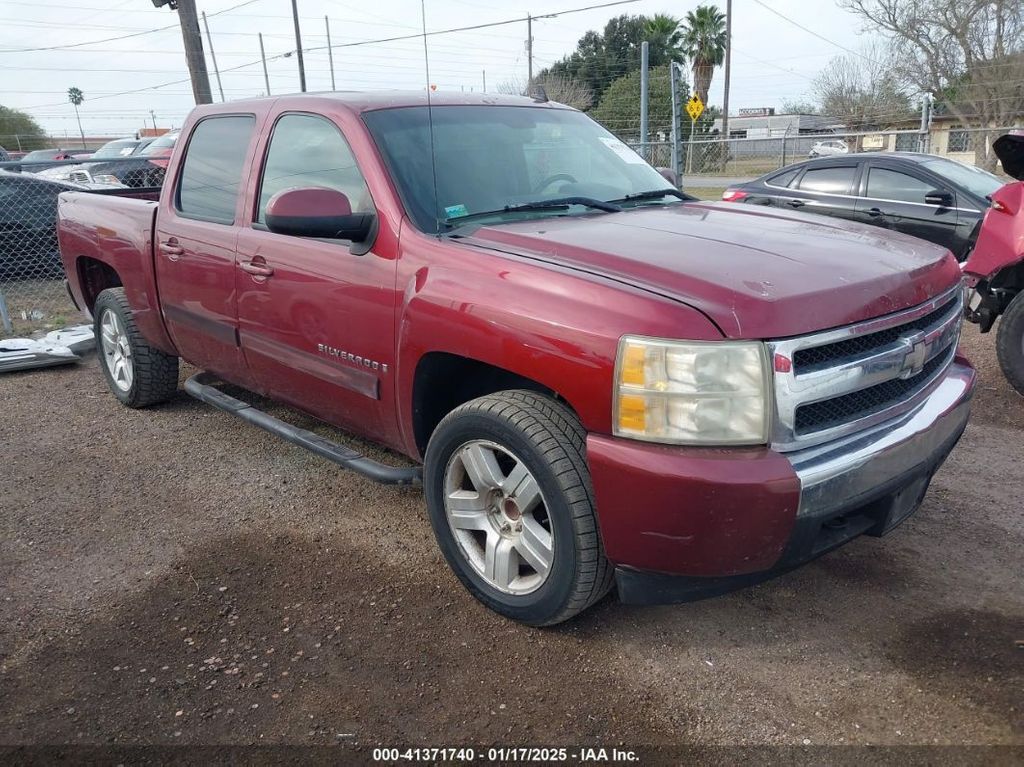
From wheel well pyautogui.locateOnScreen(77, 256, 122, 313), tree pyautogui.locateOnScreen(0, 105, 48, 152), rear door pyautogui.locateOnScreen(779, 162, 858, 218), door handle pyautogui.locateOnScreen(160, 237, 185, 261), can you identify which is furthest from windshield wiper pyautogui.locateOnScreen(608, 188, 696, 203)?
tree pyautogui.locateOnScreen(0, 105, 48, 152)

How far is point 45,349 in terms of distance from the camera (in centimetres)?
679

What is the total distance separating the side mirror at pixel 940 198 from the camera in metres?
7.40

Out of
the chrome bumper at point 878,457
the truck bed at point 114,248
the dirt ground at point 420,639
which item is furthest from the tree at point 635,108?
the chrome bumper at point 878,457

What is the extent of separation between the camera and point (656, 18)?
4175 centimetres

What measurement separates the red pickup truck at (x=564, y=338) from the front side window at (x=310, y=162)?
1 cm

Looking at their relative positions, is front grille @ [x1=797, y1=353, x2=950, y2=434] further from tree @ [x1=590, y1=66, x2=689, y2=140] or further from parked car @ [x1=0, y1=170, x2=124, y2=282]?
tree @ [x1=590, y1=66, x2=689, y2=140]

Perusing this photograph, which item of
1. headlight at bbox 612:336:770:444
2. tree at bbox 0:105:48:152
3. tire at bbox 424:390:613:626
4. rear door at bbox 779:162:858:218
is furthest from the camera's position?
tree at bbox 0:105:48:152

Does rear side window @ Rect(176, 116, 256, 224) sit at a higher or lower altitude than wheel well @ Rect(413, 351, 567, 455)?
higher

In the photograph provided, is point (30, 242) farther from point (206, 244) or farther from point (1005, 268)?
point (1005, 268)

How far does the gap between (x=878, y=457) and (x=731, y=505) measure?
57cm

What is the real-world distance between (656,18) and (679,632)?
145 ft

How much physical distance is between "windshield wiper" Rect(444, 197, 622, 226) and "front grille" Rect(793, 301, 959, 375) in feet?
4.19

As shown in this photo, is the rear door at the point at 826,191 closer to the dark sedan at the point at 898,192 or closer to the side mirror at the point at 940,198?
the dark sedan at the point at 898,192

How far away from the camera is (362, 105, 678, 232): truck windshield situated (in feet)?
10.5
